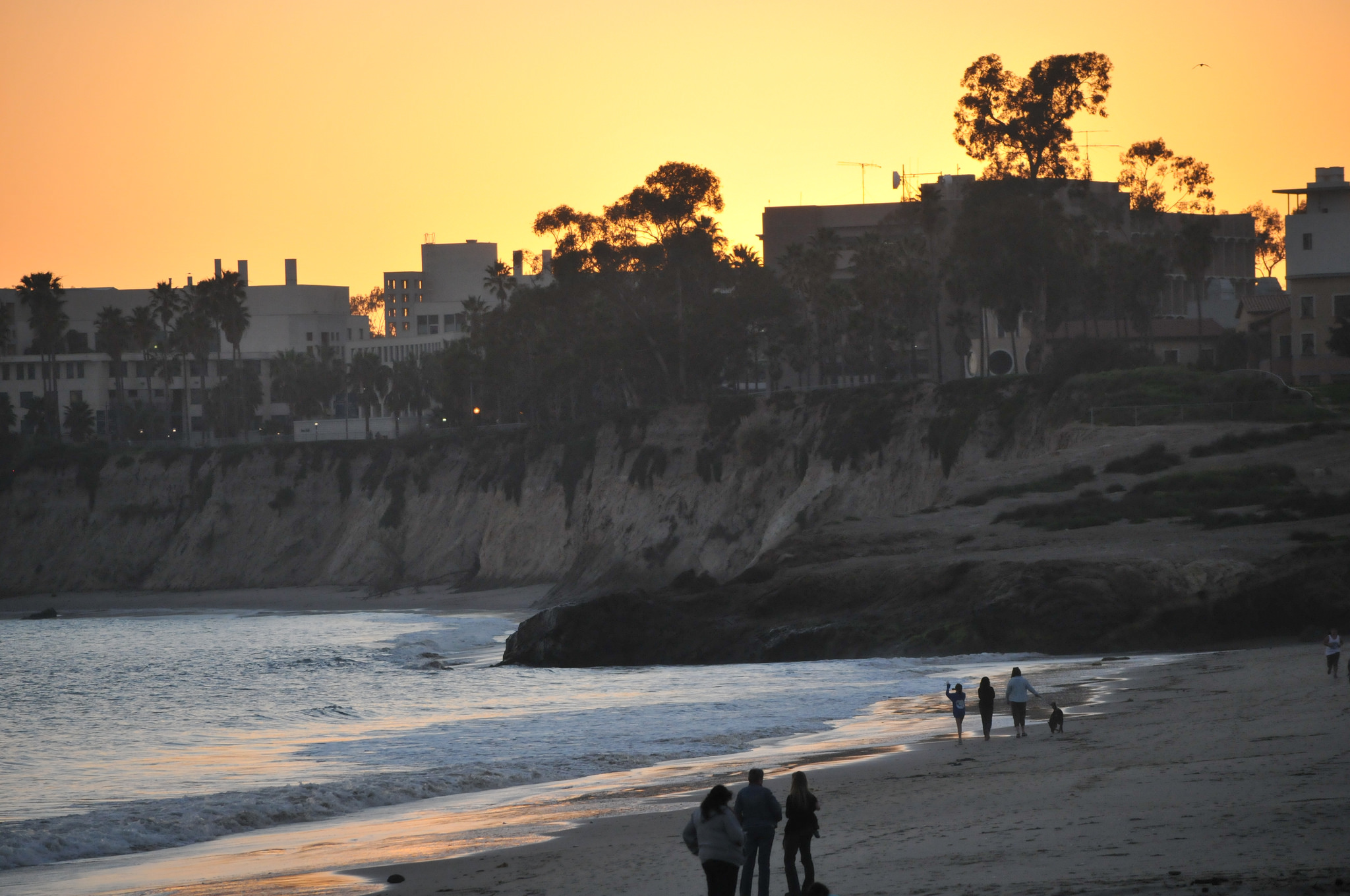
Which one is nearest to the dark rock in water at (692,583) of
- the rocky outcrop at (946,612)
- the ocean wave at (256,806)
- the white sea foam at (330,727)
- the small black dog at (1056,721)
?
the rocky outcrop at (946,612)

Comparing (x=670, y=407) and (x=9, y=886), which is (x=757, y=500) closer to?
(x=670, y=407)

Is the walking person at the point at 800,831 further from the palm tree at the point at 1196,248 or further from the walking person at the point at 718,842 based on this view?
the palm tree at the point at 1196,248

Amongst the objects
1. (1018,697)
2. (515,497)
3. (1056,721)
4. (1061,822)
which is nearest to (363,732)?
(1018,697)

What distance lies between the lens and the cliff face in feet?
248

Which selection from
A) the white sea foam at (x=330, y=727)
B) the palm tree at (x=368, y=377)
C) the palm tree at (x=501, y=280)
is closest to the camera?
the white sea foam at (x=330, y=727)

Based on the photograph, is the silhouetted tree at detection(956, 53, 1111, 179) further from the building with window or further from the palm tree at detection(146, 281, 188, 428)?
the palm tree at detection(146, 281, 188, 428)

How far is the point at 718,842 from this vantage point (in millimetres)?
13172

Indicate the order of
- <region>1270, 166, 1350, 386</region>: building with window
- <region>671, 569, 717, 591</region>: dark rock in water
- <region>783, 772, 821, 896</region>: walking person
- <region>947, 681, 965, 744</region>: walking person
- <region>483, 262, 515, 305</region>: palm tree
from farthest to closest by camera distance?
<region>483, 262, 515, 305</region>: palm tree
<region>1270, 166, 1350, 386</region>: building with window
<region>671, 569, 717, 591</region>: dark rock in water
<region>947, 681, 965, 744</region>: walking person
<region>783, 772, 821, 896</region>: walking person

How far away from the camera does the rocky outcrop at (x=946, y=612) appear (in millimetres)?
39844

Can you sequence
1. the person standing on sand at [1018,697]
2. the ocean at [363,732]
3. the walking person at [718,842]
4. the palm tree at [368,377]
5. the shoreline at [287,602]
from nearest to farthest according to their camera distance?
the walking person at [718,842]
the ocean at [363,732]
the person standing on sand at [1018,697]
the shoreline at [287,602]
the palm tree at [368,377]

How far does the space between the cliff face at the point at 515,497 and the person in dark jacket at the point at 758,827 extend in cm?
4552

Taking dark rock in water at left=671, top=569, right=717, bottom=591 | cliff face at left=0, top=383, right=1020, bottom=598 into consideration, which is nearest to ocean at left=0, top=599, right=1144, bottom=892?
dark rock in water at left=671, top=569, right=717, bottom=591

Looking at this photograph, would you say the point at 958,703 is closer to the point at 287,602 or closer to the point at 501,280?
the point at 287,602

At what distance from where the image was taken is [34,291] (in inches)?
4990
